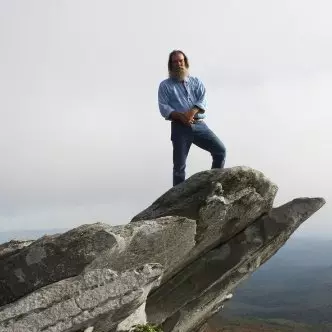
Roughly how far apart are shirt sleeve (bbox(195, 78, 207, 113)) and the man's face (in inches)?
41.1

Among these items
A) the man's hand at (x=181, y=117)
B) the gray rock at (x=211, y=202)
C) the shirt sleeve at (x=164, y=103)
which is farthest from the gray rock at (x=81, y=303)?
the shirt sleeve at (x=164, y=103)

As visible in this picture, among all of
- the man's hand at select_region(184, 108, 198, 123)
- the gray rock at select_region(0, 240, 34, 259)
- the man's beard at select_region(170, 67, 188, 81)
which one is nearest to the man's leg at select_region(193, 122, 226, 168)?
the man's hand at select_region(184, 108, 198, 123)

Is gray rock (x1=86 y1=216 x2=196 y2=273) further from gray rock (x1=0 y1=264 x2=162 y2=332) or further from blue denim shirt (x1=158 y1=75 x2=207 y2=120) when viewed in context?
blue denim shirt (x1=158 y1=75 x2=207 y2=120)

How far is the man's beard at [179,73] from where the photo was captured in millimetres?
20641

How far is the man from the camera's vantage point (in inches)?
809

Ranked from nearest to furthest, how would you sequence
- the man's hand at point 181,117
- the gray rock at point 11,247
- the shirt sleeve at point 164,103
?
the gray rock at point 11,247 < the man's hand at point 181,117 < the shirt sleeve at point 164,103

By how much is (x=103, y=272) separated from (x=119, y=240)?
1177mm

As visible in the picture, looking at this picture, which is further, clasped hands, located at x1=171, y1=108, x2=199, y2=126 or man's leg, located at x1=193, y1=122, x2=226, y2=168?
man's leg, located at x1=193, y1=122, x2=226, y2=168

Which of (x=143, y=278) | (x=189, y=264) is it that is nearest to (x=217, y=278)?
(x=189, y=264)

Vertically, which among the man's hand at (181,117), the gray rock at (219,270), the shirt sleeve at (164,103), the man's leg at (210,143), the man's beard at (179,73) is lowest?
the gray rock at (219,270)

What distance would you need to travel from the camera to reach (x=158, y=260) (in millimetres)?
18703

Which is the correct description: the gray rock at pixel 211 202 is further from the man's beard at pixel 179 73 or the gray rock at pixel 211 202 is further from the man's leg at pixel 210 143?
the man's beard at pixel 179 73

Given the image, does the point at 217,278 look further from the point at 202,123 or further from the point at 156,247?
the point at 202,123

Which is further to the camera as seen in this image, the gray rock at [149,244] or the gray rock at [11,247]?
the gray rock at [11,247]
